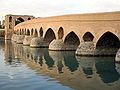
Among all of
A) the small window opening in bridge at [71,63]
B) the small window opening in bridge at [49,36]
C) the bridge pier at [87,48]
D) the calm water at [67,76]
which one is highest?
the small window opening in bridge at [49,36]

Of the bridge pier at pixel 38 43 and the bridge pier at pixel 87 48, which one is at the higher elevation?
the bridge pier at pixel 38 43

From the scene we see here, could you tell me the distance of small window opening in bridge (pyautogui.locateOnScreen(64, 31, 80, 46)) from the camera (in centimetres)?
3291

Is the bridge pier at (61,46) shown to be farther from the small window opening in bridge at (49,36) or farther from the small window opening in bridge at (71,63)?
the small window opening in bridge at (49,36)

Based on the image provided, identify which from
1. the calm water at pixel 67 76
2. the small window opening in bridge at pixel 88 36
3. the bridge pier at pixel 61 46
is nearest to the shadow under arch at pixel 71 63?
the calm water at pixel 67 76

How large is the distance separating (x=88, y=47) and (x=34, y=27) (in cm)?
2147

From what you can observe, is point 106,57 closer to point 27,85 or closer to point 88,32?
point 88,32

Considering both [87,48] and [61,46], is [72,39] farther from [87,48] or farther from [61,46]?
[87,48]

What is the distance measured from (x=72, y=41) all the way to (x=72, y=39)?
24 cm

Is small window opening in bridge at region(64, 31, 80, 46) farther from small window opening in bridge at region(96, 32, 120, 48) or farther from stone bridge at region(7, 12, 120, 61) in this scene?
small window opening in bridge at region(96, 32, 120, 48)

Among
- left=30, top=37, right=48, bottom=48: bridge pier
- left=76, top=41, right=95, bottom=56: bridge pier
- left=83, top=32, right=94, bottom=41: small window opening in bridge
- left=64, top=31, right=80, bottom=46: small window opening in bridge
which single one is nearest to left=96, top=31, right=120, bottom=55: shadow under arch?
left=76, top=41, right=95, bottom=56: bridge pier

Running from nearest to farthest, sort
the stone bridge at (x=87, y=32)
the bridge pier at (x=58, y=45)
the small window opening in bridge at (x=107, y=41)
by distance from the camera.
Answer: the stone bridge at (x=87, y=32), the small window opening in bridge at (x=107, y=41), the bridge pier at (x=58, y=45)

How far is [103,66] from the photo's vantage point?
2239 cm

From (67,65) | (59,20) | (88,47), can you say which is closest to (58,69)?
(67,65)

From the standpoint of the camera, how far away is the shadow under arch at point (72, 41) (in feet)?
108
